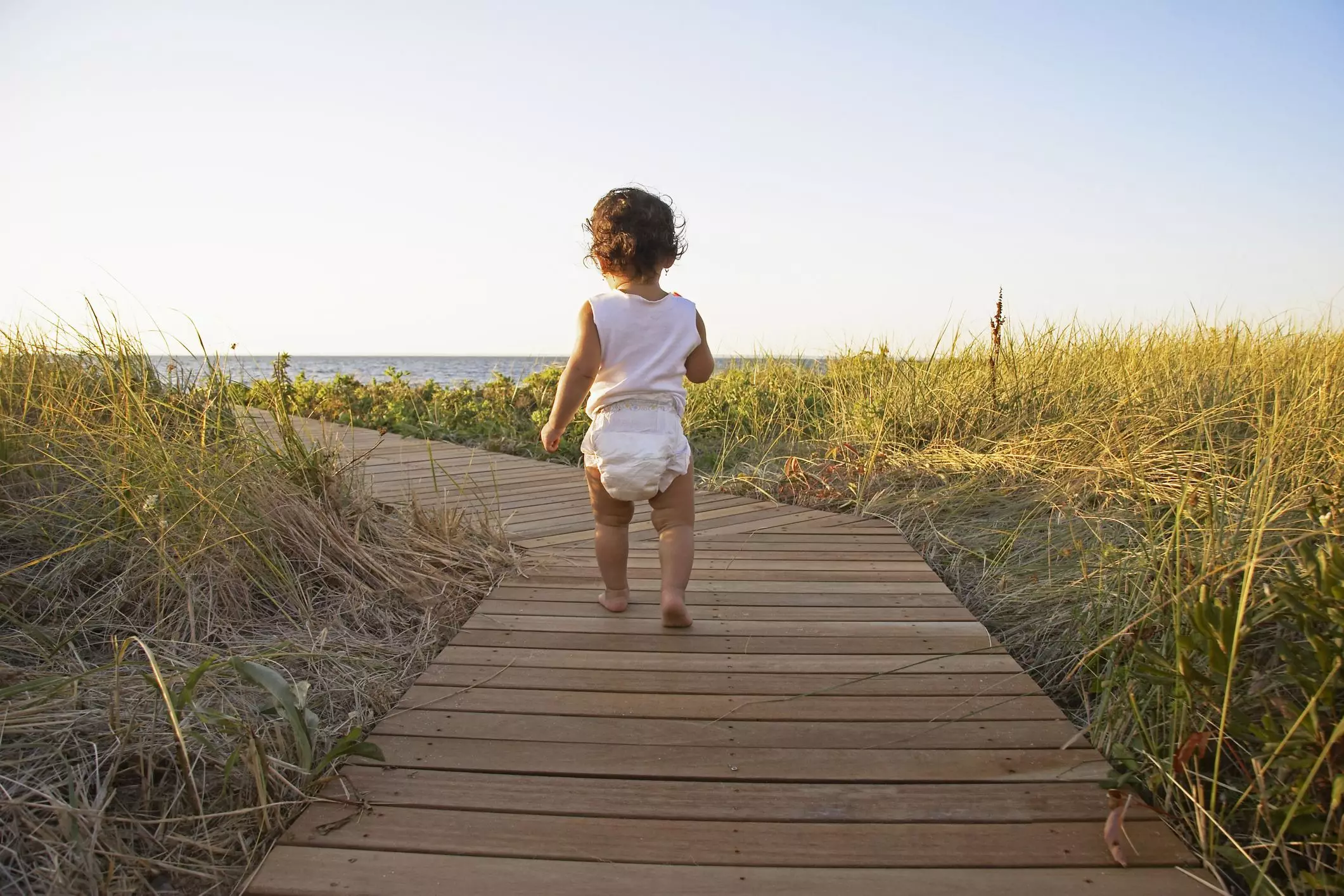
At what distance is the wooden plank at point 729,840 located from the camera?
4.75 ft

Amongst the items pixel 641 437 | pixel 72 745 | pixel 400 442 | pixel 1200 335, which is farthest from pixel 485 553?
pixel 1200 335

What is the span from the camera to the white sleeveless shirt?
251cm

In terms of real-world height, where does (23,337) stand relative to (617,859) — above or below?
above

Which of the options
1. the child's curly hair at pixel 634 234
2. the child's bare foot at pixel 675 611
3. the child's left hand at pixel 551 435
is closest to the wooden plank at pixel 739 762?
the child's bare foot at pixel 675 611

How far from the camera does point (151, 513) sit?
7.91 ft

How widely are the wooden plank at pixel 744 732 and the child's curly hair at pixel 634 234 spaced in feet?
4.35

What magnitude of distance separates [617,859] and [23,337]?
3.32 metres

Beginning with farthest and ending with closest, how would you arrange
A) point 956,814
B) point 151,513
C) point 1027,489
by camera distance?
point 1027,489 → point 151,513 → point 956,814

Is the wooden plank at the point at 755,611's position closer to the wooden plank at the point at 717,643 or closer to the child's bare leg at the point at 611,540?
the child's bare leg at the point at 611,540

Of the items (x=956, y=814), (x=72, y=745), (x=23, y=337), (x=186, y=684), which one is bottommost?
(x=956, y=814)

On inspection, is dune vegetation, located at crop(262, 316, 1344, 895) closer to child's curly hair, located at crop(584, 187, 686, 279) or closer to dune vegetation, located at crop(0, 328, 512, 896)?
dune vegetation, located at crop(0, 328, 512, 896)

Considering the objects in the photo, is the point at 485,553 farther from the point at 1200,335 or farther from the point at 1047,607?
the point at 1200,335

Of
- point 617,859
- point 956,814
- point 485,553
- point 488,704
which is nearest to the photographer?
point 617,859

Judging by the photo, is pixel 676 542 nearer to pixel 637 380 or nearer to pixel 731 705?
pixel 637 380
